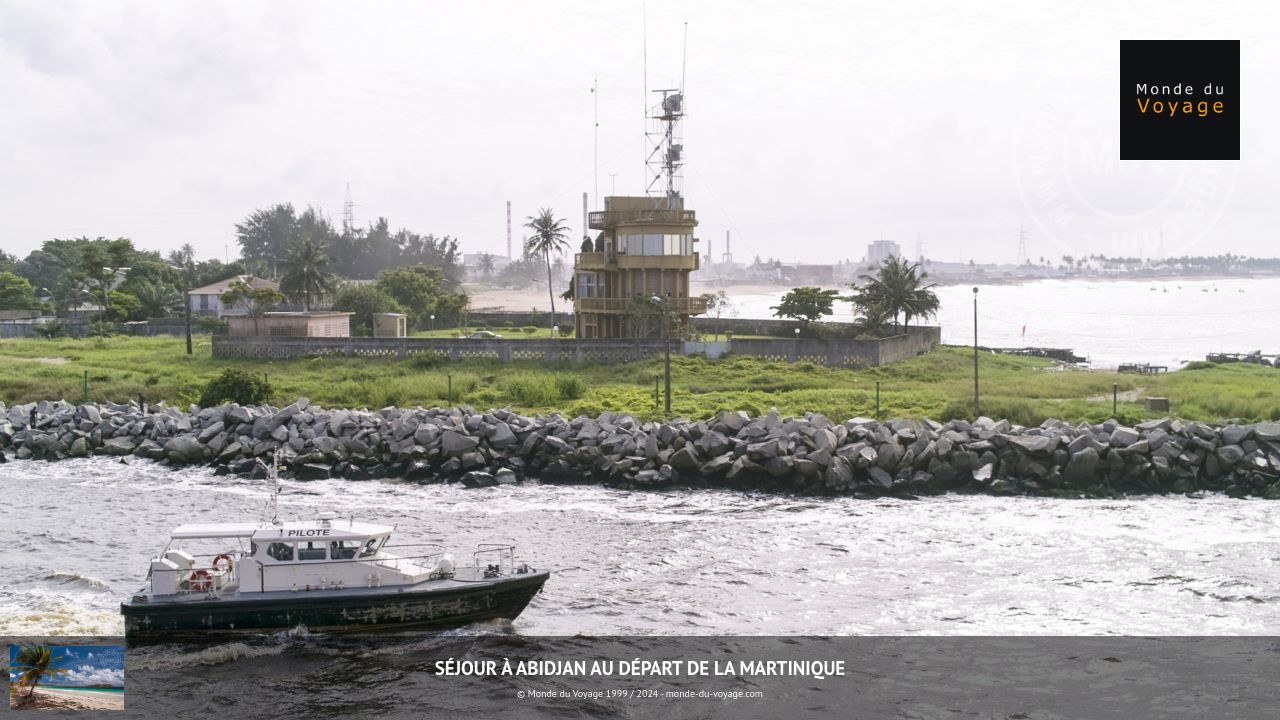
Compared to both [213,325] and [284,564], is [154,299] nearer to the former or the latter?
[213,325]

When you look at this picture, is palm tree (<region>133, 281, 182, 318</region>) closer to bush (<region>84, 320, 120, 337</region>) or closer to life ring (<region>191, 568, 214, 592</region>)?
bush (<region>84, 320, 120, 337</region>)

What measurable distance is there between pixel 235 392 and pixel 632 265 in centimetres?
2789

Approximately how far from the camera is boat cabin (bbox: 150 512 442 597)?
28.4 meters

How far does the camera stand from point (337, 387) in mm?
62875

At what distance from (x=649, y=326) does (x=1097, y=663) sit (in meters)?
50.8

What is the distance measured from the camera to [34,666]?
26344mm

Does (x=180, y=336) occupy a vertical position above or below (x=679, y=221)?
below

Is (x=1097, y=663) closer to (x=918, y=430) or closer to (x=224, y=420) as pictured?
(x=918, y=430)

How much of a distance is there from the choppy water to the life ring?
2.76 meters

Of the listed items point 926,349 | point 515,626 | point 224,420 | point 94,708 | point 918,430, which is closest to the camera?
point 94,708

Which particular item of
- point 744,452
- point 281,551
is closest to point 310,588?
point 281,551

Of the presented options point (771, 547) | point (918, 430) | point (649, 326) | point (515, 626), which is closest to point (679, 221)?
point (649, 326)

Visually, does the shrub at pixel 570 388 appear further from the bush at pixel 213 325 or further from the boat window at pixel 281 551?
the bush at pixel 213 325

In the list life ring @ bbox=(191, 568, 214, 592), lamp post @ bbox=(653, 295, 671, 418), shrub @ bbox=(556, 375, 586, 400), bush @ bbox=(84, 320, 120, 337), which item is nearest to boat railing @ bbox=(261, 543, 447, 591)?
life ring @ bbox=(191, 568, 214, 592)
